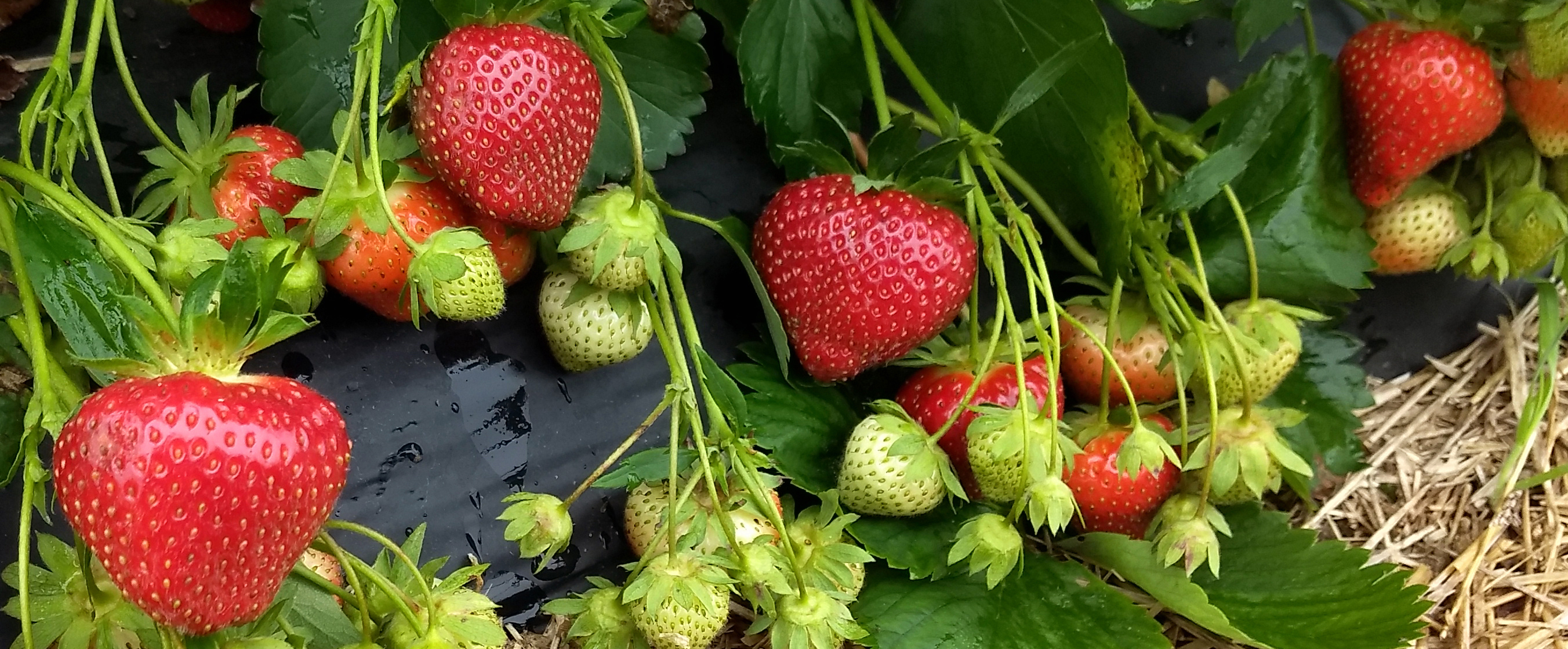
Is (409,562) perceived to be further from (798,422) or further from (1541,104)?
(1541,104)

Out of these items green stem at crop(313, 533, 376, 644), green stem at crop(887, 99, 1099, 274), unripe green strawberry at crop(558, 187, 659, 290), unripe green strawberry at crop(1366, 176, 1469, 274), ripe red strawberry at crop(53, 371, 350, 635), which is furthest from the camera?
unripe green strawberry at crop(1366, 176, 1469, 274)

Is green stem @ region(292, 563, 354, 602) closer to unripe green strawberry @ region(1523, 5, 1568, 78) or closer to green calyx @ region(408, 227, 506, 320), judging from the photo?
green calyx @ region(408, 227, 506, 320)

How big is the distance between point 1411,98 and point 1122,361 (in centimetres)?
38

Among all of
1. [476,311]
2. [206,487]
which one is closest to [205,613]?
[206,487]

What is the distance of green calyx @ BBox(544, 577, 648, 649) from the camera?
0.75 metres

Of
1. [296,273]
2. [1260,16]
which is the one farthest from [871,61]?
[296,273]

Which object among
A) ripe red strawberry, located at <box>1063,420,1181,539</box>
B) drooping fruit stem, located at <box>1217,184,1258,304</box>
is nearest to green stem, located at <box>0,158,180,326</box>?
ripe red strawberry, located at <box>1063,420,1181,539</box>

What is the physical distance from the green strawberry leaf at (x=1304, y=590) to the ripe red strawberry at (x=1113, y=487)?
0.11m

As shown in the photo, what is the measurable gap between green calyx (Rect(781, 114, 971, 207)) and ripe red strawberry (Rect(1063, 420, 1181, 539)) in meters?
0.26

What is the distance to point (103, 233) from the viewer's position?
1.78 ft

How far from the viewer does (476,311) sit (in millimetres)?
726

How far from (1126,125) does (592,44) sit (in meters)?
0.47

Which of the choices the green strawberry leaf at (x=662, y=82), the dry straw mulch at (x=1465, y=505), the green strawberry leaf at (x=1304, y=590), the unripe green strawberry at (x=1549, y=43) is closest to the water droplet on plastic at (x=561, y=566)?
the dry straw mulch at (x=1465, y=505)

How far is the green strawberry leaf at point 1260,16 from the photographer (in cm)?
102
